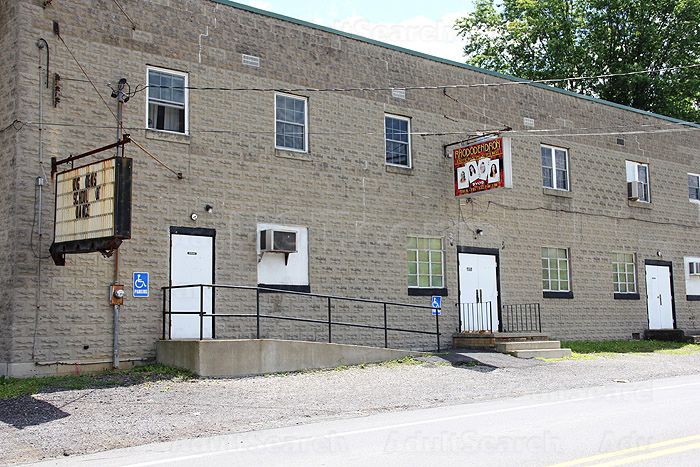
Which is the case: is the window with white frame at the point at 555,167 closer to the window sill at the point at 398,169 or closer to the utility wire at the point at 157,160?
the window sill at the point at 398,169

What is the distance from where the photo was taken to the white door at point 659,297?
1026 inches

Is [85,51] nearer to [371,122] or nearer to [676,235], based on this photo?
[371,122]

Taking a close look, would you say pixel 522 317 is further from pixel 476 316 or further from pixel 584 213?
pixel 584 213

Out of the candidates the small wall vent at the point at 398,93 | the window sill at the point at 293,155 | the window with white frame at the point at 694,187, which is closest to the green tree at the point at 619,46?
the window with white frame at the point at 694,187

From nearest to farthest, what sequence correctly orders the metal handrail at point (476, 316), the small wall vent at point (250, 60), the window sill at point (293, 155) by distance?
the small wall vent at point (250, 60) < the window sill at point (293, 155) < the metal handrail at point (476, 316)

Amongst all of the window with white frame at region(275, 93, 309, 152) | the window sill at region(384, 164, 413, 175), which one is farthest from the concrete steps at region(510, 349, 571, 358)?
the window with white frame at region(275, 93, 309, 152)

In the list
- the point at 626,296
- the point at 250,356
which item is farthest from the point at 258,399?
the point at 626,296

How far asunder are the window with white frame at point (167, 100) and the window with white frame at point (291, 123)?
233 cm

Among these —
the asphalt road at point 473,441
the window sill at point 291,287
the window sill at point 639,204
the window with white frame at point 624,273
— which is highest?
the window sill at point 639,204

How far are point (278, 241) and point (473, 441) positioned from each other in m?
9.23

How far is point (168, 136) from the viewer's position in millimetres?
16297

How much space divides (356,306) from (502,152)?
5285mm

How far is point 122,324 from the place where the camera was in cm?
1523

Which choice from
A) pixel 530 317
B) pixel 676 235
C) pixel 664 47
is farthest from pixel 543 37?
pixel 530 317
